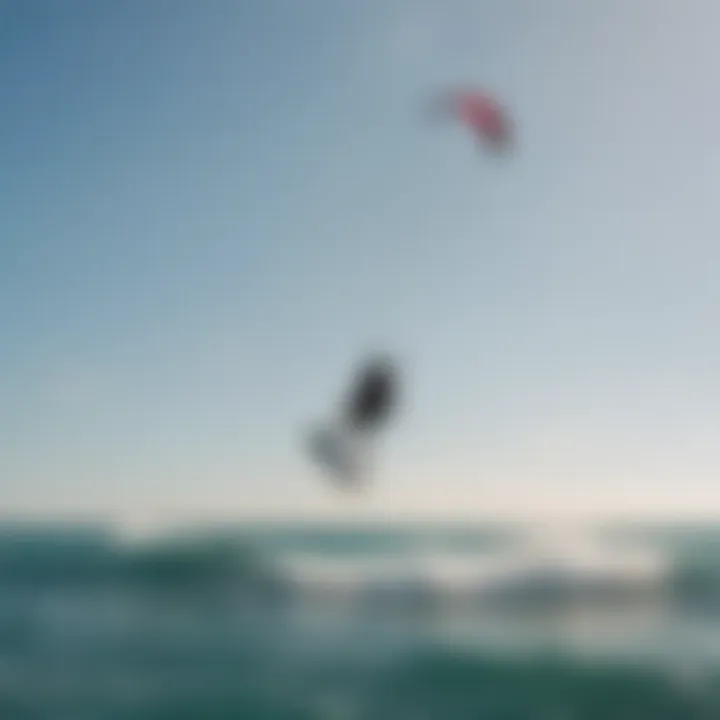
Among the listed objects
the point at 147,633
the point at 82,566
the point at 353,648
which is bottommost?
the point at 353,648

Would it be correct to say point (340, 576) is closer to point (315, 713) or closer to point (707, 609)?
point (315, 713)

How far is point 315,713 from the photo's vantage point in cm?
237

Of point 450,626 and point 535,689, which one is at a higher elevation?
point 450,626

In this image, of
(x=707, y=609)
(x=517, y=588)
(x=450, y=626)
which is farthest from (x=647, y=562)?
(x=450, y=626)

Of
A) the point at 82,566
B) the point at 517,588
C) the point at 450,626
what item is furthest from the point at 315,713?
the point at 82,566

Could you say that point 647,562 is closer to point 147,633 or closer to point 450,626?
point 450,626

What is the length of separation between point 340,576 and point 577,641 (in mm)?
702

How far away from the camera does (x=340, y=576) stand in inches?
107

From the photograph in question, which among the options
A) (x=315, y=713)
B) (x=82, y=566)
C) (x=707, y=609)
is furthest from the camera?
(x=82, y=566)

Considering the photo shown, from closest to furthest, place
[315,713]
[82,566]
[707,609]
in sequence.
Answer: [315,713], [707,609], [82,566]

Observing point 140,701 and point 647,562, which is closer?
point 140,701

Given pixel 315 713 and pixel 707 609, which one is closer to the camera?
pixel 315 713

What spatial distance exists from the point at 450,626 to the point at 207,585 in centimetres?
75

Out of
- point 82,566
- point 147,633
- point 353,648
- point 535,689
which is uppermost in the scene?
point 82,566
